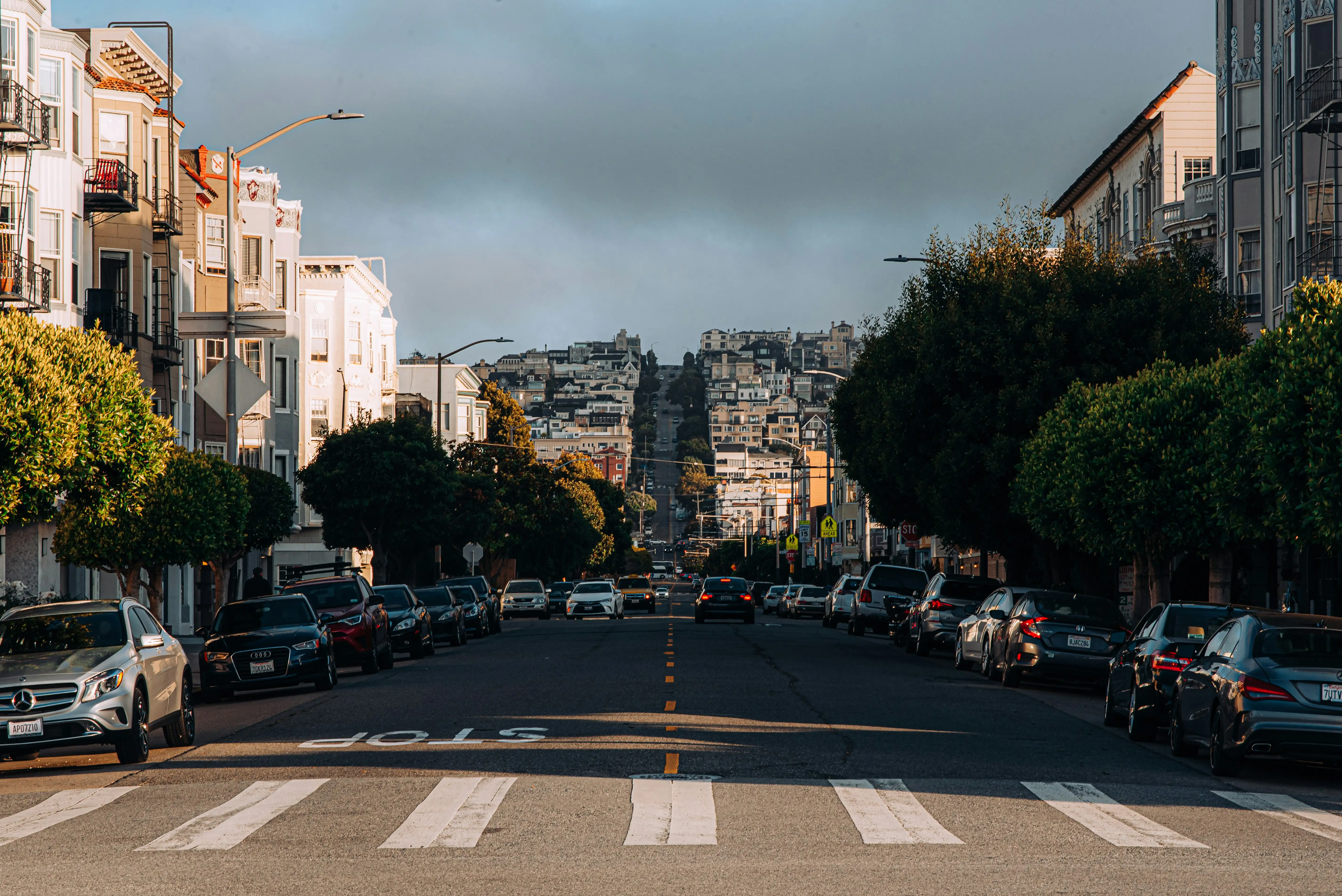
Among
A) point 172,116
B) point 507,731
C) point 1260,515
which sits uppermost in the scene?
point 172,116

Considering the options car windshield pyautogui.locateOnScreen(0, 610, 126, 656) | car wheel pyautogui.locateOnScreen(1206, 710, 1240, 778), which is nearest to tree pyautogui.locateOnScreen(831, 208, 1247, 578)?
car wheel pyautogui.locateOnScreen(1206, 710, 1240, 778)

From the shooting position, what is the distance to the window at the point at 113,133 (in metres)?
42.7

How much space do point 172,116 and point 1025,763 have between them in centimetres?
3658

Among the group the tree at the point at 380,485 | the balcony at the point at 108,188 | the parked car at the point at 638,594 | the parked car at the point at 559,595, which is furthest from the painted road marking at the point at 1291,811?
the parked car at the point at 559,595

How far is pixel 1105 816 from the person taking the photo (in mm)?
11867

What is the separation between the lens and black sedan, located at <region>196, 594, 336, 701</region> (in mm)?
23672

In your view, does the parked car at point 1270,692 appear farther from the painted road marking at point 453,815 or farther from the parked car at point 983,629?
the parked car at point 983,629

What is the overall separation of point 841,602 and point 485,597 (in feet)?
37.6

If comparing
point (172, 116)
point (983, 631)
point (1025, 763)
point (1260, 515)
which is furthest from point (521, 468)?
point (1025, 763)

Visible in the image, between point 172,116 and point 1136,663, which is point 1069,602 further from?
point 172,116

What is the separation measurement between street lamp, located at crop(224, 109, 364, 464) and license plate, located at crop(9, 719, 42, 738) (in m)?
16.2

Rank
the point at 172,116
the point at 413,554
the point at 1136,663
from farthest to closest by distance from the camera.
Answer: the point at 413,554, the point at 172,116, the point at 1136,663

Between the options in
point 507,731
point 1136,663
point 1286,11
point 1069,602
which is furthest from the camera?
point 1286,11

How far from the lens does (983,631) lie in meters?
27.9
